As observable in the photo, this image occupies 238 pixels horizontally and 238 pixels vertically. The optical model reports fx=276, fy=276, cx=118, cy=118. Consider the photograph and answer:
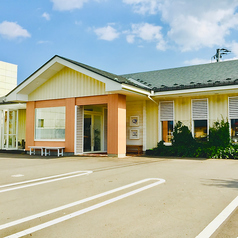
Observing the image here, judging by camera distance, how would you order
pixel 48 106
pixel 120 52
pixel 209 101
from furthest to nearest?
pixel 120 52
pixel 48 106
pixel 209 101

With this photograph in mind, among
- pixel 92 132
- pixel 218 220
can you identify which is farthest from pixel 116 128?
pixel 218 220

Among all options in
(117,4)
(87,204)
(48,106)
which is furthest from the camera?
(48,106)

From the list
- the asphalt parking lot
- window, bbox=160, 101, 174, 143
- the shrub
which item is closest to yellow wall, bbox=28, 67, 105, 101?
window, bbox=160, 101, 174, 143

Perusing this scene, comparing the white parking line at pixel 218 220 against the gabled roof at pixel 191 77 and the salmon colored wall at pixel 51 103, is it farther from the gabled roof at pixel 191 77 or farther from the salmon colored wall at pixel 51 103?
the salmon colored wall at pixel 51 103

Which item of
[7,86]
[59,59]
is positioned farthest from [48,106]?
[7,86]

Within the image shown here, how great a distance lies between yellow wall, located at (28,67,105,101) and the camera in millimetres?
13866

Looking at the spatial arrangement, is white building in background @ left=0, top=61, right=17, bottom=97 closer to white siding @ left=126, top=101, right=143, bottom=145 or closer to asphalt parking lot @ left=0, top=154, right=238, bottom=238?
white siding @ left=126, top=101, right=143, bottom=145

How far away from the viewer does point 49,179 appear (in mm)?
7398

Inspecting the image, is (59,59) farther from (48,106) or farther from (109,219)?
(109,219)

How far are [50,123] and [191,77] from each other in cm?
817

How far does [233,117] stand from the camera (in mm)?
12867

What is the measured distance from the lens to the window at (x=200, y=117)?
13.6 m

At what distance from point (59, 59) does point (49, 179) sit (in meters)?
8.28

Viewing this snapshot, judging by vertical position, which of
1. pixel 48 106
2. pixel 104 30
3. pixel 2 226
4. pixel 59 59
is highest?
pixel 104 30
